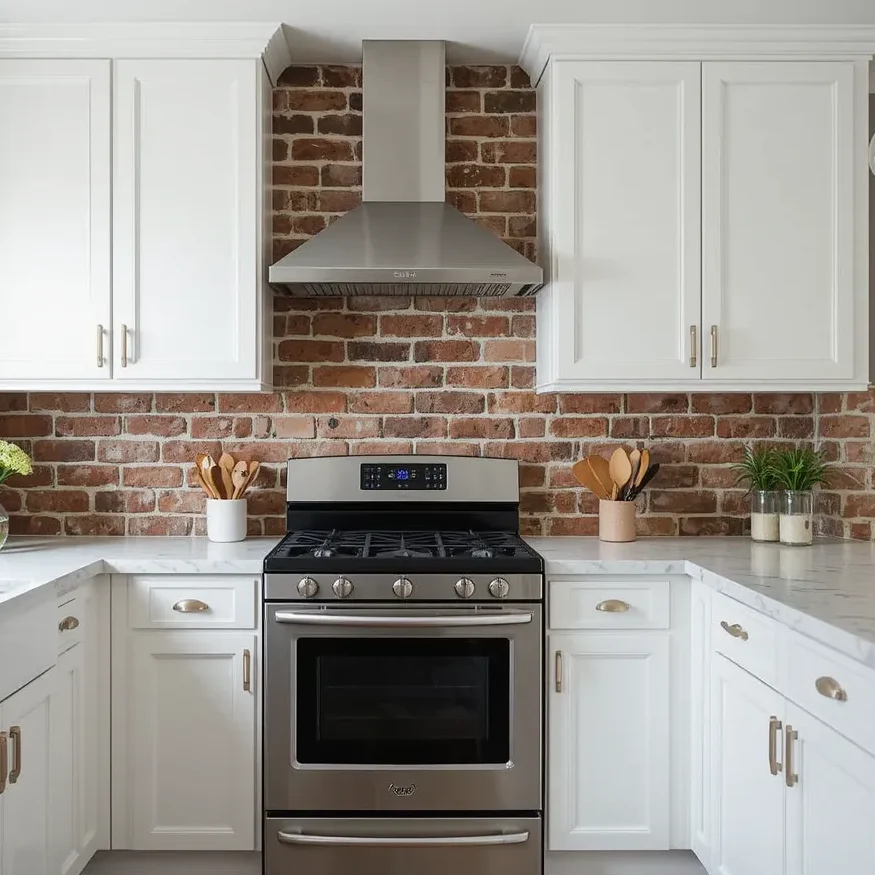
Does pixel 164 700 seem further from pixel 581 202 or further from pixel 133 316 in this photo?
pixel 581 202

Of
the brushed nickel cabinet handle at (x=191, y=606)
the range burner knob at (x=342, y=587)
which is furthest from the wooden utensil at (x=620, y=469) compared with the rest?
the brushed nickel cabinet handle at (x=191, y=606)

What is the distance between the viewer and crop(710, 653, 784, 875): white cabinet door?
1766 mm

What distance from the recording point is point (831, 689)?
148 cm

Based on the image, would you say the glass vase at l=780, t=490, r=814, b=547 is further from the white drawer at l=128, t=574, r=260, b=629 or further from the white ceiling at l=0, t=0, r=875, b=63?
the white drawer at l=128, t=574, r=260, b=629

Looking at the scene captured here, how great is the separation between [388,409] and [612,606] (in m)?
1.03

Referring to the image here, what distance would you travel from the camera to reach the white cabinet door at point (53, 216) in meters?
2.46

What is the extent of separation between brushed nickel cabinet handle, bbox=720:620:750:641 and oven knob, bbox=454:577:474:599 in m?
0.65

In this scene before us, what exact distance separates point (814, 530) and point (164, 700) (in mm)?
2165

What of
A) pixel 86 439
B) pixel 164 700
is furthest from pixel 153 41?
pixel 164 700

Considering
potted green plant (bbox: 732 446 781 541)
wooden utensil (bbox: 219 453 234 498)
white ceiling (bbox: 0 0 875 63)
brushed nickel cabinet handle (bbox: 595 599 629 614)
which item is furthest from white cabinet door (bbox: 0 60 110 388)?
potted green plant (bbox: 732 446 781 541)

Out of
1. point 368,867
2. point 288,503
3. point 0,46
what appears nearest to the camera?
point 368,867

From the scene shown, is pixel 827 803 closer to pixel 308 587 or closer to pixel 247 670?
pixel 308 587

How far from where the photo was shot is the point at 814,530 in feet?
9.16

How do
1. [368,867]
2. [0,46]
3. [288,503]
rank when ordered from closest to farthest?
[368,867], [0,46], [288,503]
